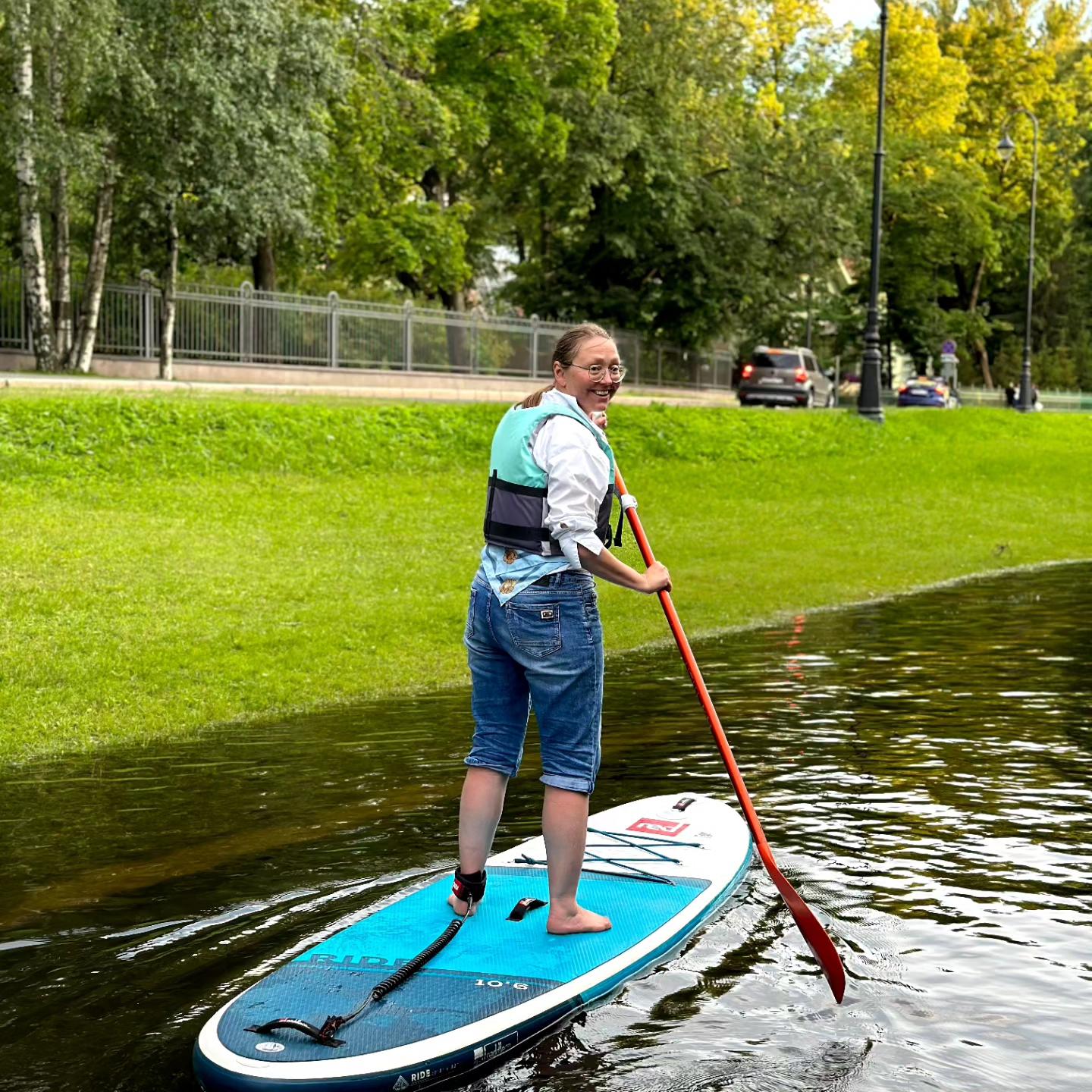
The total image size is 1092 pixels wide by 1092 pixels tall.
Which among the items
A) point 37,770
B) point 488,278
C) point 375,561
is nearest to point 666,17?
point 488,278

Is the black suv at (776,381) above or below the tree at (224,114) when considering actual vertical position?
below

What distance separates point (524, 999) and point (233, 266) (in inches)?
1305

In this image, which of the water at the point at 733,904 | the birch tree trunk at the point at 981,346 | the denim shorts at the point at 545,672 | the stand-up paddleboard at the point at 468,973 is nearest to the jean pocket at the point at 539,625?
the denim shorts at the point at 545,672

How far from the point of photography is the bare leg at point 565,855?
4.98 metres

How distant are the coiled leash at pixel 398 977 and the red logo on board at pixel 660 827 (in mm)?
1173

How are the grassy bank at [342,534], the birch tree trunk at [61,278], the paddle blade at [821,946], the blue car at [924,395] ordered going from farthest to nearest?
the blue car at [924,395]
the birch tree trunk at [61,278]
the grassy bank at [342,534]
the paddle blade at [821,946]

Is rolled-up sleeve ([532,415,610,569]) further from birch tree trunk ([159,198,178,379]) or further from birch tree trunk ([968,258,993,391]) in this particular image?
birch tree trunk ([968,258,993,391])

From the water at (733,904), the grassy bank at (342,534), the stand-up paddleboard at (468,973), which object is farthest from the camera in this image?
the grassy bank at (342,534)

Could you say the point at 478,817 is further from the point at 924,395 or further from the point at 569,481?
the point at 924,395

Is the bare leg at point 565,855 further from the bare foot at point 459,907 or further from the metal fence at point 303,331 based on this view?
the metal fence at point 303,331

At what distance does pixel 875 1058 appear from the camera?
4.34 meters

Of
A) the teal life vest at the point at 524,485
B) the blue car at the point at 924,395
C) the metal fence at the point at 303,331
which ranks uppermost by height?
the metal fence at the point at 303,331

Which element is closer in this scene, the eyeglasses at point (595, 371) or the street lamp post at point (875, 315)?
the eyeglasses at point (595, 371)

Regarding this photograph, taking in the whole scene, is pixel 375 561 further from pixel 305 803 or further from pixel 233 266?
pixel 233 266
